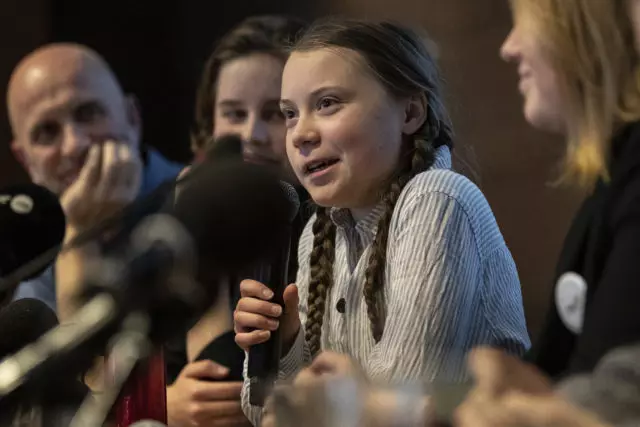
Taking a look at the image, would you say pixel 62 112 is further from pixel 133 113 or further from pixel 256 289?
pixel 256 289

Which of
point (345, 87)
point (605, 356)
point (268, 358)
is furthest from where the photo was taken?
point (345, 87)

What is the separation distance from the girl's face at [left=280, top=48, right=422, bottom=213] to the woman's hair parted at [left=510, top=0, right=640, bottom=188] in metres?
0.40

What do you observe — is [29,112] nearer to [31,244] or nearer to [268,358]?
[31,244]

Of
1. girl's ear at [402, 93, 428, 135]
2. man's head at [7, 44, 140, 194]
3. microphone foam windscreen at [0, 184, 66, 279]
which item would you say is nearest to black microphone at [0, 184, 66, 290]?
microphone foam windscreen at [0, 184, 66, 279]

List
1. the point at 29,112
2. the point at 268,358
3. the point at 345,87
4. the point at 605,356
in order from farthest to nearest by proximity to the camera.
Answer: the point at 29,112
the point at 345,87
the point at 268,358
the point at 605,356

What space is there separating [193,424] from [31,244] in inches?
11.6

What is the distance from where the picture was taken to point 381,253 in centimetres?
105

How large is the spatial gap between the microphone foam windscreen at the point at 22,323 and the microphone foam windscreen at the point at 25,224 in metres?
0.03

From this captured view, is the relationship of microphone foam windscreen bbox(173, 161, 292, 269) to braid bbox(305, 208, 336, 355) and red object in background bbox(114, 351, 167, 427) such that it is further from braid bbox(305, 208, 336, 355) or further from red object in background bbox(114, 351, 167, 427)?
braid bbox(305, 208, 336, 355)

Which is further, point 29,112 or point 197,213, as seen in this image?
point 29,112

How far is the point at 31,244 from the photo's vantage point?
953mm

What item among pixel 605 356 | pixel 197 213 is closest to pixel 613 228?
pixel 605 356

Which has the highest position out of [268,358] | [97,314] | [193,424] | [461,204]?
[97,314]

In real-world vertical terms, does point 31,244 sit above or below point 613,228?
below
